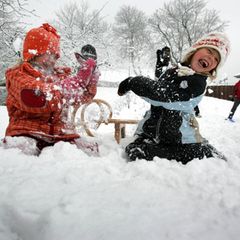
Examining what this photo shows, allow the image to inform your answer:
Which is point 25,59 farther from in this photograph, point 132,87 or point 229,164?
point 229,164

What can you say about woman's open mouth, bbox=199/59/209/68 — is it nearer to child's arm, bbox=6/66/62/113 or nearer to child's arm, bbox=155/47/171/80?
child's arm, bbox=155/47/171/80

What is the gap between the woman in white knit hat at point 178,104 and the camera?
2160mm

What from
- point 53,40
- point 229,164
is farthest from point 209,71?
point 53,40

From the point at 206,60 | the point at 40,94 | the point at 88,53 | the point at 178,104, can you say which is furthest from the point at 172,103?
the point at 40,94

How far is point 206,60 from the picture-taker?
232cm

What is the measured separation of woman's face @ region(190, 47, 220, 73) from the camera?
2320 mm

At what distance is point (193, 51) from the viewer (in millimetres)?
2428

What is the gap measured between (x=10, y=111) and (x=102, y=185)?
49.6 inches

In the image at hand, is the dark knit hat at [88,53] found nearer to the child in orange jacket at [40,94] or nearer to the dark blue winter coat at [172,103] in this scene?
the child in orange jacket at [40,94]

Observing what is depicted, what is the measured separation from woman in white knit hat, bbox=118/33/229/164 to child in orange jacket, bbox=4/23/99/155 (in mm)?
372

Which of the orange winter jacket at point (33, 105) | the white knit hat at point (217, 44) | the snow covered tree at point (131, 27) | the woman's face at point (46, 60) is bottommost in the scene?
the orange winter jacket at point (33, 105)

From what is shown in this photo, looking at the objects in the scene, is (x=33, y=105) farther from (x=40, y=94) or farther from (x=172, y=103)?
(x=172, y=103)

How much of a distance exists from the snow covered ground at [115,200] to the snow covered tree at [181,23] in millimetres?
23062

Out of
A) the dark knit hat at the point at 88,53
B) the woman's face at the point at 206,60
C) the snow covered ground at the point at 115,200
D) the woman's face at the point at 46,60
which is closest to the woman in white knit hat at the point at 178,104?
the woman's face at the point at 206,60
